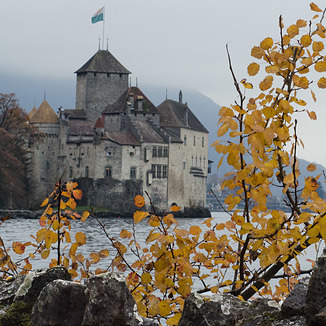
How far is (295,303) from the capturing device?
12.6 feet

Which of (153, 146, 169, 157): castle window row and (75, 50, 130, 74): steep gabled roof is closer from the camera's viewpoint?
(153, 146, 169, 157): castle window row

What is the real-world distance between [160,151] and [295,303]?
92129 mm

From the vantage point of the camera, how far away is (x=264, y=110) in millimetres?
4680

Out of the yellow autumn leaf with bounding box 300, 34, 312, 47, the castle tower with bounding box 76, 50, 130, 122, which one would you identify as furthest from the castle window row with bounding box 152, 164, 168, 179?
the yellow autumn leaf with bounding box 300, 34, 312, 47

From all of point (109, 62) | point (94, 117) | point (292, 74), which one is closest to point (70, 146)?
point (94, 117)

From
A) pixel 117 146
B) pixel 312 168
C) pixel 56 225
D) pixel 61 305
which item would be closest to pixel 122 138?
pixel 117 146

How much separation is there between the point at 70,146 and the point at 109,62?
16.5 metres

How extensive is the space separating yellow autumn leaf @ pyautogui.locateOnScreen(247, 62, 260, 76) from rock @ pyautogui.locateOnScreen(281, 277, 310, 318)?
141 centimetres

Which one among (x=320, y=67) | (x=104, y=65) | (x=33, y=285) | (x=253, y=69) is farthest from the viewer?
(x=104, y=65)

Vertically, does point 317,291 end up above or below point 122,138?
below

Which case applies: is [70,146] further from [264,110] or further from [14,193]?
[264,110]

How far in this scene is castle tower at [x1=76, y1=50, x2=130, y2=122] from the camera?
346 feet

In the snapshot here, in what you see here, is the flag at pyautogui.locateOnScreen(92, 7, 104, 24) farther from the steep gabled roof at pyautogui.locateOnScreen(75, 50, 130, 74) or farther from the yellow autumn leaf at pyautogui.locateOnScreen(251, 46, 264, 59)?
the yellow autumn leaf at pyautogui.locateOnScreen(251, 46, 264, 59)

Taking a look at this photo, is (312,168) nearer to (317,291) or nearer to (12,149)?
(317,291)
